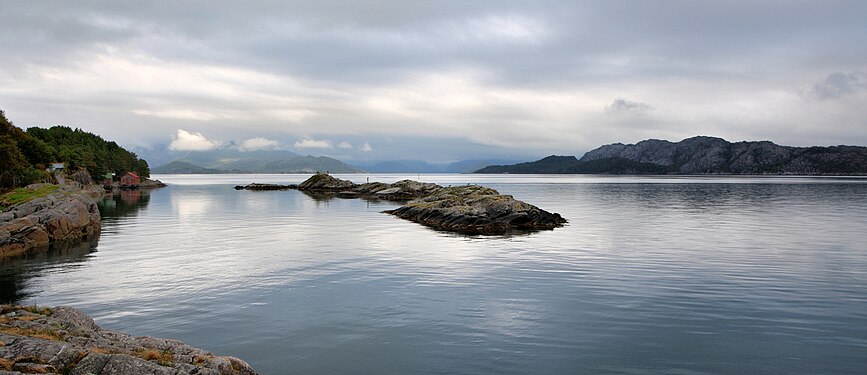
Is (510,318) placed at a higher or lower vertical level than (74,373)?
lower

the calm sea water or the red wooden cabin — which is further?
the red wooden cabin

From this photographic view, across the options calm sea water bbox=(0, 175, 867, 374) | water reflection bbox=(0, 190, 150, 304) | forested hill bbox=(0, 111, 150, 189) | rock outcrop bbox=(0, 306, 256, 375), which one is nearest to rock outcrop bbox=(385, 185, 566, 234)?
calm sea water bbox=(0, 175, 867, 374)

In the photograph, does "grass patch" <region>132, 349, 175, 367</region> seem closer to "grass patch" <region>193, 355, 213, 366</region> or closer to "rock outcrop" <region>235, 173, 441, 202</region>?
"grass patch" <region>193, 355, 213, 366</region>

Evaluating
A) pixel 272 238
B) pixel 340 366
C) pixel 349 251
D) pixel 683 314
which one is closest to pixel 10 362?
pixel 340 366

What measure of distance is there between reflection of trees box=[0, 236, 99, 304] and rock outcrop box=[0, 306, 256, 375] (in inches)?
579

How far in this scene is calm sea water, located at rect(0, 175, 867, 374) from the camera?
64.1ft

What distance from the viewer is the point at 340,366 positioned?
1838 centimetres

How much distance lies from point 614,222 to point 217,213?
222 ft

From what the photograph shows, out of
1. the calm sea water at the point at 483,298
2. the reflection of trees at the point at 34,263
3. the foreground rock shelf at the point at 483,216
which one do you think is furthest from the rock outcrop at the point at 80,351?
the foreground rock shelf at the point at 483,216

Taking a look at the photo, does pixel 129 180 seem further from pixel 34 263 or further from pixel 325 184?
pixel 34 263

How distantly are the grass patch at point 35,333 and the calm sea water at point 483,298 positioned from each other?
6194 millimetres

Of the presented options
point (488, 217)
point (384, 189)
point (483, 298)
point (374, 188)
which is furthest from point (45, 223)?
point (374, 188)

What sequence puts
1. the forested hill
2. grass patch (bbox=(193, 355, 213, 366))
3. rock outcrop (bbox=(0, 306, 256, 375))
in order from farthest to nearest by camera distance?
1. the forested hill
2. grass patch (bbox=(193, 355, 213, 366))
3. rock outcrop (bbox=(0, 306, 256, 375))

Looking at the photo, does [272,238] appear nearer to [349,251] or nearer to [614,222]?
[349,251]
